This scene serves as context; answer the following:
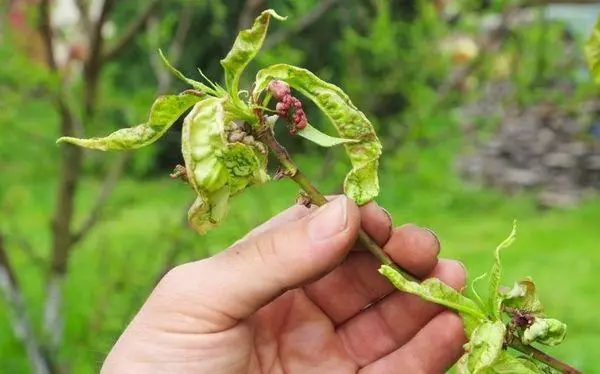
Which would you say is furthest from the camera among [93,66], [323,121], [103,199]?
[323,121]

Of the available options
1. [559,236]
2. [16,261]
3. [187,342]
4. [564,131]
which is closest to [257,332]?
[187,342]

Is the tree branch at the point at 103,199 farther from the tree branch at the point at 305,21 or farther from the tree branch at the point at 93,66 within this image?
the tree branch at the point at 305,21

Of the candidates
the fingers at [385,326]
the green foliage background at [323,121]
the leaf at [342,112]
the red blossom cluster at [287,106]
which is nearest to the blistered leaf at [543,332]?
the leaf at [342,112]

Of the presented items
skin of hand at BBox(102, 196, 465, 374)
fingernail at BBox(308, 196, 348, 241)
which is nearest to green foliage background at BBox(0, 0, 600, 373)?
skin of hand at BBox(102, 196, 465, 374)

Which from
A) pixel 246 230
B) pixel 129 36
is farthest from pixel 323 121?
pixel 129 36

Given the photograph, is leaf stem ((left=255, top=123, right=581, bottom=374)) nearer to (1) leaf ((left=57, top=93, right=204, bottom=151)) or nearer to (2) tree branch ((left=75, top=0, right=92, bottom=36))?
(1) leaf ((left=57, top=93, right=204, bottom=151))

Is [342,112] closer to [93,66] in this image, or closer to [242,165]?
[242,165]
